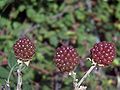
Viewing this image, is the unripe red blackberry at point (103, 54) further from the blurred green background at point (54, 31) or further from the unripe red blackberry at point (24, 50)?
the blurred green background at point (54, 31)

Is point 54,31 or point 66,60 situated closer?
point 66,60

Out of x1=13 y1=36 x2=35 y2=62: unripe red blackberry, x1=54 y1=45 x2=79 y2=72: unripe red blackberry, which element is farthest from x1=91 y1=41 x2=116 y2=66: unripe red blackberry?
x1=13 y1=36 x2=35 y2=62: unripe red blackberry

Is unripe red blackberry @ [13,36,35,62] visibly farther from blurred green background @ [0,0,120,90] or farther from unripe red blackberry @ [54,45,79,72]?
blurred green background @ [0,0,120,90]

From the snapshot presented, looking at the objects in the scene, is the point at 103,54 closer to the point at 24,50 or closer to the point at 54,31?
the point at 24,50

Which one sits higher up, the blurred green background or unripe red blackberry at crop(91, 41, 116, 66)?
unripe red blackberry at crop(91, 41, 116, 66)

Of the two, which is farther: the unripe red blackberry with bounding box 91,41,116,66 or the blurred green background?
the blurred green background

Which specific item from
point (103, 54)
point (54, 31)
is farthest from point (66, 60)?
point (54, 31)
